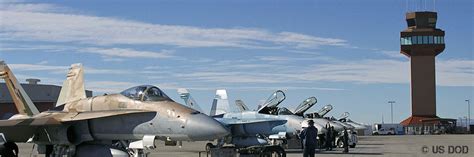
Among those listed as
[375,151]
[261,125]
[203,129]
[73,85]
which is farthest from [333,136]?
[203,129]

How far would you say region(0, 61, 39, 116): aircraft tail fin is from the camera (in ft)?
63.4

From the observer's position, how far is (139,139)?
1413 cm

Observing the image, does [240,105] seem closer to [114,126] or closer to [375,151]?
[375,151]

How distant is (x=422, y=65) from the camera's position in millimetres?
87562

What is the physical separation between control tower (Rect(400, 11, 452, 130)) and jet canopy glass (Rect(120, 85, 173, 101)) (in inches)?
2981

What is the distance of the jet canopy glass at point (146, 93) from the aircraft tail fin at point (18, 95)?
562 cm

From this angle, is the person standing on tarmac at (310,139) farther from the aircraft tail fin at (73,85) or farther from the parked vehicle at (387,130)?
the parked vehicle at (387,130)

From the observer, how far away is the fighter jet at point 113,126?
13.6 metres

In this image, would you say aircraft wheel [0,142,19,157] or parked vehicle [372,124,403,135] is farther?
parked vehicle [372,124,403,135]

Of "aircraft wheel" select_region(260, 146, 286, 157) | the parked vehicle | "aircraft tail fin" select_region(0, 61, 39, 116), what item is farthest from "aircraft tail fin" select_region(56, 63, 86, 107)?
the parked vehicle

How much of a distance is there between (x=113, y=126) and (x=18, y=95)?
624cm

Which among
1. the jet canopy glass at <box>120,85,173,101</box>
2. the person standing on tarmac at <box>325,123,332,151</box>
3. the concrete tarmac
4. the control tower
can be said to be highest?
the control tower

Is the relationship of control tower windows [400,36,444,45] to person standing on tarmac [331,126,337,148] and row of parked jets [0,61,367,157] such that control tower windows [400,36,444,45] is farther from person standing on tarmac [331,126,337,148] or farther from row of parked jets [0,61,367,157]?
row of parked jets [0,61,367,157]

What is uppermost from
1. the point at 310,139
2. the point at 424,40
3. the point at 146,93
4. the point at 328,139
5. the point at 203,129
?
the point at 424,40
